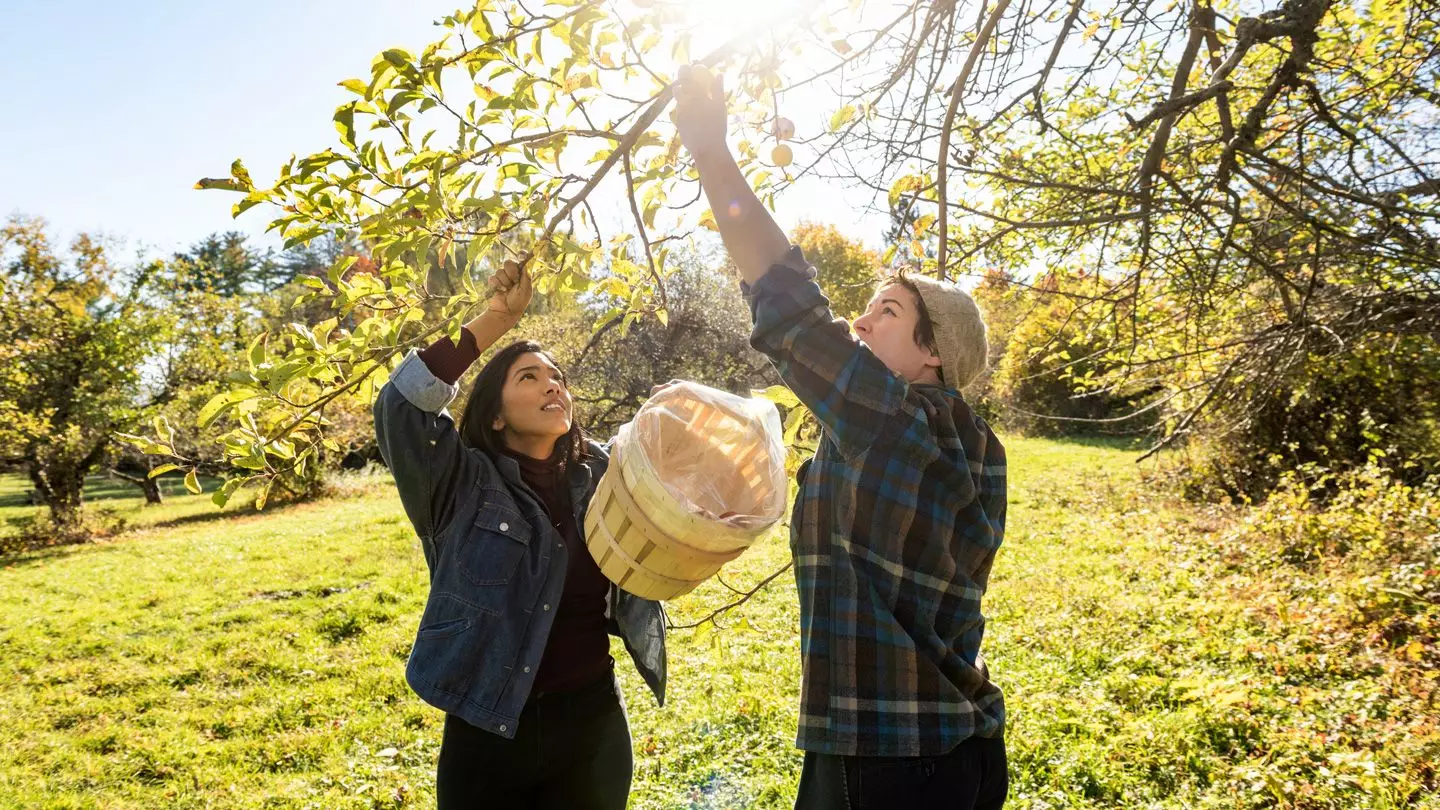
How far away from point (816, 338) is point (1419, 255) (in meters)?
2.75

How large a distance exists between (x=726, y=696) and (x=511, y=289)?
3285mm

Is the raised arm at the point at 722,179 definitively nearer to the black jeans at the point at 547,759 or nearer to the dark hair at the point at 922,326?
the dark hair at the point at 922,326

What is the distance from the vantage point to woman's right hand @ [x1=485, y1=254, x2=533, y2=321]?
170 cm

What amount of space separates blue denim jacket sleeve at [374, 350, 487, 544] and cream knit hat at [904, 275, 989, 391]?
1.16 metres

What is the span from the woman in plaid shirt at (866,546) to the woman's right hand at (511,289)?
1.78 ft

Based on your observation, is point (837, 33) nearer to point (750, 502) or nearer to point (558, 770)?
point (750, 502)

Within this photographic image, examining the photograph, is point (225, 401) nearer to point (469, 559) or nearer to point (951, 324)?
point (469, 559)

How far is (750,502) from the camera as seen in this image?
1.69 m

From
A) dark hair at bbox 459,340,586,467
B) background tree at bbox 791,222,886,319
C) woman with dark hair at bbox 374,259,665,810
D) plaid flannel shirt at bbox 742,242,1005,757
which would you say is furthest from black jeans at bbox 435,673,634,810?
background tree at bbox 791,222,886,319

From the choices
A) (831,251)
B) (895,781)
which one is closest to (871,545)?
(895,781)

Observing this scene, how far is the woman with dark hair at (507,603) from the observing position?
1818 millimetres

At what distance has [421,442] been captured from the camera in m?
1.89

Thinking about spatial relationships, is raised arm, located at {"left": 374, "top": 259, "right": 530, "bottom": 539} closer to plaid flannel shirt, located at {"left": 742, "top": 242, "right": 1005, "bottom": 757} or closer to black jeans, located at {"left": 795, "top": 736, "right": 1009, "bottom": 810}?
plaid flannel shirt, located at {"left": 742, "top": 242, "right": 1005, "bottom": 757}

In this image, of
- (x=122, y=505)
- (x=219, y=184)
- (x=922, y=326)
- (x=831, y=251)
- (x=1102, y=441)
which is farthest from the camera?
(x=831, y=251)
